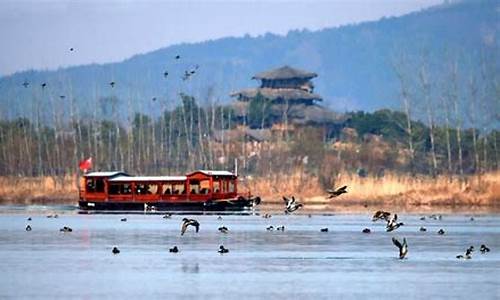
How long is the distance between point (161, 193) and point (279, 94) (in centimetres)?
7767

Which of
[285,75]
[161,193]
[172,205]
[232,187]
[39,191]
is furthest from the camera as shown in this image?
[285,75]

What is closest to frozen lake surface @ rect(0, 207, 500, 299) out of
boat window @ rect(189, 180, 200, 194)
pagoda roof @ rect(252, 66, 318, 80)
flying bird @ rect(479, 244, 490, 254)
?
flying bird @ rect(479, 244, 490, 254)

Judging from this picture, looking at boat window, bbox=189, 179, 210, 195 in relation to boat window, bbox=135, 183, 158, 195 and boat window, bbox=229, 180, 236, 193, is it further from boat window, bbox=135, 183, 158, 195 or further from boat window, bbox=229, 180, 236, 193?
boat window, bbox=135, 183, 158, 195

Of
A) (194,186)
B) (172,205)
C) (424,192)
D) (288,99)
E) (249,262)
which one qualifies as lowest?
(249,262)

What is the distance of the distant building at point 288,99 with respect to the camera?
150750 mm

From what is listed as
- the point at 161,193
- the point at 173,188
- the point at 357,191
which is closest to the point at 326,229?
the point at 161,193

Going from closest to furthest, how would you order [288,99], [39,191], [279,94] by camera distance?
1. [39,191]
2. [288,99]
3. [279,94]

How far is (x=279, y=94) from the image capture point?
161 meters

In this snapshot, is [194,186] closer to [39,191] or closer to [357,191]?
[357,191]

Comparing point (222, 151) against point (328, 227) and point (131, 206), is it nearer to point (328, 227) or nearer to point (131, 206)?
point (131, 206)

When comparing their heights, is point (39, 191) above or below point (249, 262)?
above

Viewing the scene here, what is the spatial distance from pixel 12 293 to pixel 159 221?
3723 centimetres

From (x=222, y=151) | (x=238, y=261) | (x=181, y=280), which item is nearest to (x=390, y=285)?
(x=181, y=280)

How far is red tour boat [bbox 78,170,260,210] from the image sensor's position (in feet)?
271
